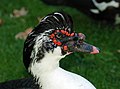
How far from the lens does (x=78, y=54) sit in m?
5.48

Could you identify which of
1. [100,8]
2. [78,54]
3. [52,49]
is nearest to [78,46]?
[52,49]

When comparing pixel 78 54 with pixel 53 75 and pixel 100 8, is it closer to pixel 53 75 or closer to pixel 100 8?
pixel 100 8

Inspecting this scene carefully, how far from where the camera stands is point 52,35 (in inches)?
139

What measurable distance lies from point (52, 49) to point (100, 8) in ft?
9.50

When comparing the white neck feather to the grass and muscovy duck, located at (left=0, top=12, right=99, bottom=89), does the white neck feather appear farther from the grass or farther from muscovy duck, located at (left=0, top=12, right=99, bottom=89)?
the grass

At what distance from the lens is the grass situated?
5.12m

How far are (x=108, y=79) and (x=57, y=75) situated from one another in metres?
1.50

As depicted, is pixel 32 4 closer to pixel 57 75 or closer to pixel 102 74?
pixel 102 74

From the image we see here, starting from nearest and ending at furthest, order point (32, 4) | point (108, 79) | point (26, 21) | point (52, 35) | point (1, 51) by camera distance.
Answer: point (52, 35) → point (108, 79) → point (1, 51) → point (26, 21) → point (32, 4)

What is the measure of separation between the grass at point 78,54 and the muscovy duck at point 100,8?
0.17 m

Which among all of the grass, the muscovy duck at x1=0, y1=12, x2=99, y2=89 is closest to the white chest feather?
the muscovy duck at x1=0, y1=12, x2=99, y2=89

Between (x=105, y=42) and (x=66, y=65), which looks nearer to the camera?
(x=66, y=65)

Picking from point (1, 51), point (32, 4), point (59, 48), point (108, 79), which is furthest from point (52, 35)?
point (32, 4)

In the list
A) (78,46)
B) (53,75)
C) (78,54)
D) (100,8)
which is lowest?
(78,54)
